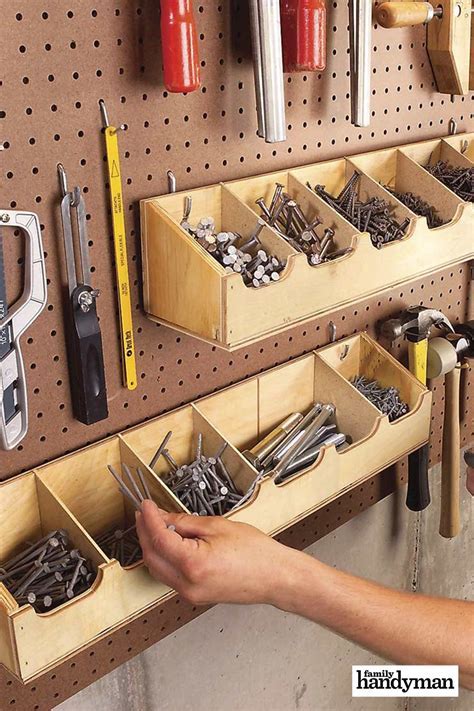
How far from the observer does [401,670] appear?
2145 millimetres

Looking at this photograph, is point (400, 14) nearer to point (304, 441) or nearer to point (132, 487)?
point (304, 441)

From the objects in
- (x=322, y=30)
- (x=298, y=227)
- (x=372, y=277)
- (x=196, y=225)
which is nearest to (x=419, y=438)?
(x=372, y=277)

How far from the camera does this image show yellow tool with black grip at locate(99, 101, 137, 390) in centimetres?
124

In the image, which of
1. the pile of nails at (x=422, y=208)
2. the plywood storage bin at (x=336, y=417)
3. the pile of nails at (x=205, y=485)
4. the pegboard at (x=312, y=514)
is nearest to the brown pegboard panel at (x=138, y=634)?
the pegboard at (x=312, y=514)

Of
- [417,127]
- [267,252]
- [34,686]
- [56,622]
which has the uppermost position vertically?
[417,127]

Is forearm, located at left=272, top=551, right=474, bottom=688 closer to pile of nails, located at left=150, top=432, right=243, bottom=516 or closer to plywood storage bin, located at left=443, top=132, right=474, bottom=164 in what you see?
pile of nails, located at left=150, top=432, right=243, bottom=516

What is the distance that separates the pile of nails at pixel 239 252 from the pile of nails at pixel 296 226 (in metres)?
0.09

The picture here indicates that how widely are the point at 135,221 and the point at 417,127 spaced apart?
2.76 feet

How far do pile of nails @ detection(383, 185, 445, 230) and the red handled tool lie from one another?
0.39 m

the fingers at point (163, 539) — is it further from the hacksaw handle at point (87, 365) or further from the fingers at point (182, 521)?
the hacksaw handle at point (87, 365)

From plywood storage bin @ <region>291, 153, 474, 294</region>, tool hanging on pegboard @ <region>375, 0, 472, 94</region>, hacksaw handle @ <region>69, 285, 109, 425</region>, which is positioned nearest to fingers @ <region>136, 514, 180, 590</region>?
hacksaw handle @ <region>69, 285, 109, 425</region>

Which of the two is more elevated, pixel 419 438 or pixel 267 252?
pixel 267 252

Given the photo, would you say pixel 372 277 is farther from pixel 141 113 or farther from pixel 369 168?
pixel 141 113

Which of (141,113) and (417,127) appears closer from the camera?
(141,113)
